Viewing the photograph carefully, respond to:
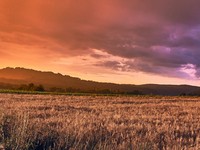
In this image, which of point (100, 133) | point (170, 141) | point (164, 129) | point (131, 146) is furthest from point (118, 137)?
point (164, 129)

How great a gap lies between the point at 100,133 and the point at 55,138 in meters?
2.13

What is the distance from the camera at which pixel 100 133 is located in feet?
36.5

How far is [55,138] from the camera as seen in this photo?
9.28m

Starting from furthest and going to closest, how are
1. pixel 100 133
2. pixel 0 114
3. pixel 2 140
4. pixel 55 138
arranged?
1. pixel 100 133
2. pixel 0 114
3. pixel 55 138
4. pixel 2 140

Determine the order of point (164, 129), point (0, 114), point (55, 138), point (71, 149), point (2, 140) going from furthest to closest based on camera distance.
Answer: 1. point (164, 129)
2. point (0, 114)
3. point (55, 138)
4. point (2, 140)
5. point (71, 149)

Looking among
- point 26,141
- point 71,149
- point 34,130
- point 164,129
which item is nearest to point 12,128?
point 34,130

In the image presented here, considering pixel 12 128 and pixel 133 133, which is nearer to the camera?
pixel 12 128

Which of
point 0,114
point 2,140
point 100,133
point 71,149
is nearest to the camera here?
point 71,149

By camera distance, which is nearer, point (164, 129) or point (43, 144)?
point (43, 144)

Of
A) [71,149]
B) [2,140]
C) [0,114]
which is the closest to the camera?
[71,149]

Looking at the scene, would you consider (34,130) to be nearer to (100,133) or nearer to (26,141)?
(26,141)

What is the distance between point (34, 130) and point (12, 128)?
54 cm

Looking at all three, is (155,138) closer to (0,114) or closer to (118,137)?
(118,137)

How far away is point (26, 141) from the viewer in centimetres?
802
